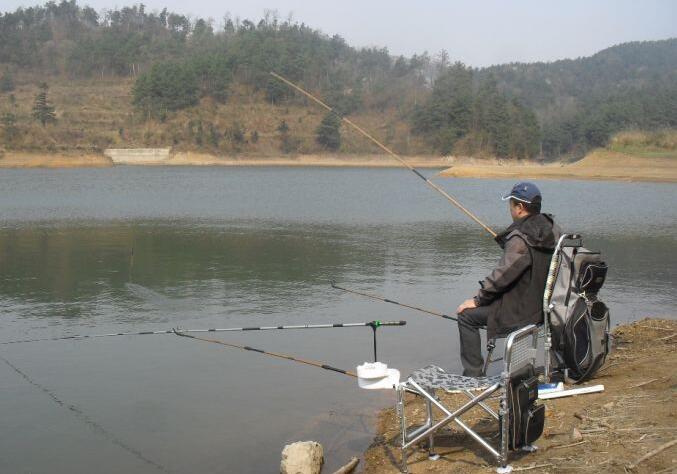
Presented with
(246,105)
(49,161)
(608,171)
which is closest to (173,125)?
(246,105)

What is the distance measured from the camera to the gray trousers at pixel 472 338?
529 cm

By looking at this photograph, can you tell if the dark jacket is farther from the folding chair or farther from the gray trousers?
the folding chair

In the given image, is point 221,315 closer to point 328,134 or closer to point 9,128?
point 9,128

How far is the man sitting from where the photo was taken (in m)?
5.12

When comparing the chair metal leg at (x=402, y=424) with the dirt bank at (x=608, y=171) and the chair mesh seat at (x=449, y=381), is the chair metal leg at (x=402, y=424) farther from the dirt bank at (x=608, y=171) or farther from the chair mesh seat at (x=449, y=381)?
the dirt bank at (x=608, y=171)

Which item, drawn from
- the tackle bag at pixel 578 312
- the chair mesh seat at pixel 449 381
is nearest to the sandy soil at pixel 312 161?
the tackle bag at pixel 578 312

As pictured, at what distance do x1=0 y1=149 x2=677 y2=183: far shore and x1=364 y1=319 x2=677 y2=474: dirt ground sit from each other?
44.2 meters

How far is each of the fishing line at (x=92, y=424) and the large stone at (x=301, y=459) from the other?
0.94m

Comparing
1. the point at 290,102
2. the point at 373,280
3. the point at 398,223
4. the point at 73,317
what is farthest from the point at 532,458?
the point at 290,102

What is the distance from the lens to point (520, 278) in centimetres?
517

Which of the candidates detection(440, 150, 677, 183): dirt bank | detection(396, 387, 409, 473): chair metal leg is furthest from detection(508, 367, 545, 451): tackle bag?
detection(440, 150, 677, 183): dirt bank

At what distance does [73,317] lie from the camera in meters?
10.1

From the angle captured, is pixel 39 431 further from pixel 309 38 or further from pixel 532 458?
pixel 309 38

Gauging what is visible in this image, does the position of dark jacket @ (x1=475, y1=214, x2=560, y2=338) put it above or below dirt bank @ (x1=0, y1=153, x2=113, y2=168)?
below
